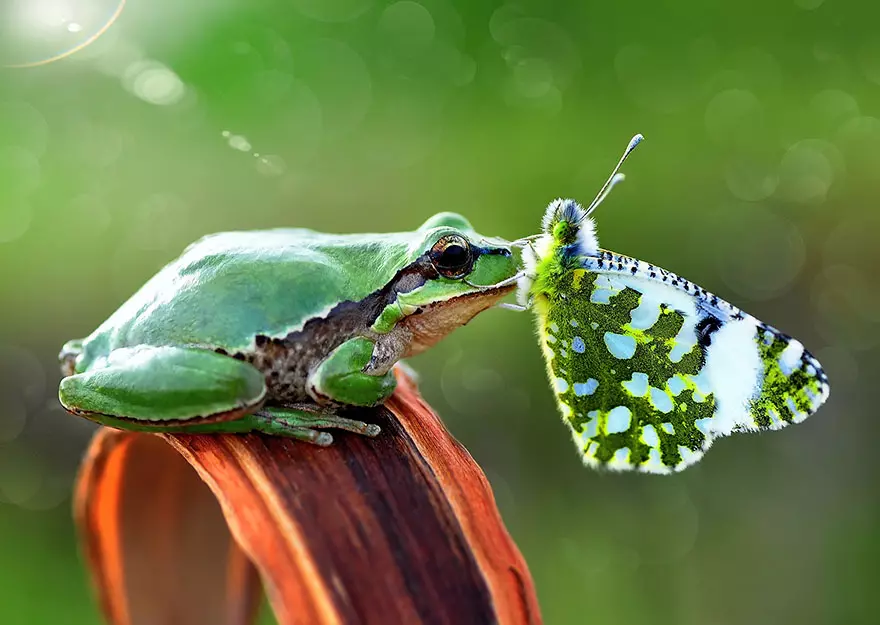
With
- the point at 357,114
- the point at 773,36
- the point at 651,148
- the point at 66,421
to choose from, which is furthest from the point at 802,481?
the point at 66,421

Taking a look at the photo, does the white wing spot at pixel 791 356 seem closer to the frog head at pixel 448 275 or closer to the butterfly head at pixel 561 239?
the butterfly head at pixel 561 239

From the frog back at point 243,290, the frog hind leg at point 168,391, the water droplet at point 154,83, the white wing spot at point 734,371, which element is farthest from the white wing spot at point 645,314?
the water droplet at point 154,83

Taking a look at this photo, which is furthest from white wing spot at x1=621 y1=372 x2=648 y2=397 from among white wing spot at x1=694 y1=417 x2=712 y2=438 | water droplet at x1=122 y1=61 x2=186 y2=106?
water droplet at x1=122 y1=61 x2=186 y2=106

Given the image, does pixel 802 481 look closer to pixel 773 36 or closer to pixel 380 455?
pixel 773 36

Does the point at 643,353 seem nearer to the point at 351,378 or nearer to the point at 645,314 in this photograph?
the point at 645,314

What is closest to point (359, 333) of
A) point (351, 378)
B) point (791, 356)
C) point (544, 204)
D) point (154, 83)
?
point (351, 378)
